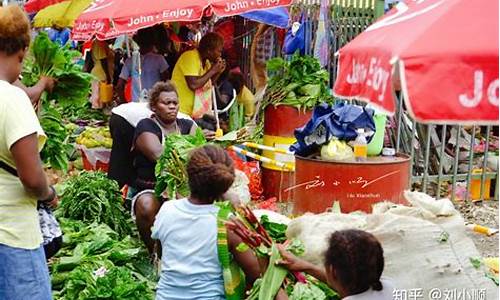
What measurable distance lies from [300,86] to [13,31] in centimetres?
530

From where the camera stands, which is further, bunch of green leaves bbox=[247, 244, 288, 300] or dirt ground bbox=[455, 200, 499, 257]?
dirt ground bbox=[455, 200, 499, 257]

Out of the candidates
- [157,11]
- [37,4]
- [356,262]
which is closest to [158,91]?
[157,11]

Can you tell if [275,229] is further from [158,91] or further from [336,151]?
[158,91]

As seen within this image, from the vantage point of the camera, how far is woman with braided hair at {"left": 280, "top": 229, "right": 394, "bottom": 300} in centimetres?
326

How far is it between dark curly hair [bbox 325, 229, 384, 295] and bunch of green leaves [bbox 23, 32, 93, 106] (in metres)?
2.22

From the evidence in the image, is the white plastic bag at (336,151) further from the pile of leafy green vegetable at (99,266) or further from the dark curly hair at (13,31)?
the dark curly hair at (13,31)

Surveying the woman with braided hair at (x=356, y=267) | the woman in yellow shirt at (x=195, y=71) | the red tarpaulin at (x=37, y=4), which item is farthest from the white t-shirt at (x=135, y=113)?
the red tarpaulin at (x=37, y=4)

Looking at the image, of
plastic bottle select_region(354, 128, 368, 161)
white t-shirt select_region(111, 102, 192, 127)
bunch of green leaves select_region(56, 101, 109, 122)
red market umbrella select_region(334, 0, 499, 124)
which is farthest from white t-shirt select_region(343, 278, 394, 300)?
bunch of green leaves select_region(56, 101, 109, 122)

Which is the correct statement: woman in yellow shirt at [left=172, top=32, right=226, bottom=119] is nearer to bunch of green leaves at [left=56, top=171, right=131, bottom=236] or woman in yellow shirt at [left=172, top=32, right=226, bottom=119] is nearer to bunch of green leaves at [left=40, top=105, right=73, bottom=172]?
bunch of green leaves at [left=56, top=171, right=131, bottom=236]

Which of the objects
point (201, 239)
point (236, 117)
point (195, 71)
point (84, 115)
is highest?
point (195, 71)

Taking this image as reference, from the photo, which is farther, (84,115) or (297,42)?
(84,115)

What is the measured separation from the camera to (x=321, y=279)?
3.74 m

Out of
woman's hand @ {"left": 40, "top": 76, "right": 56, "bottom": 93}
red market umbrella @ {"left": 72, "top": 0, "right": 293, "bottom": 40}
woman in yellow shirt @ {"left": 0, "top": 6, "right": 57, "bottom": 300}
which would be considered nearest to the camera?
woman in yellow shirt @ {"left": 0, "top": 6, "right": 57, "bottom": 300}

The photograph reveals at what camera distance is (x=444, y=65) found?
246cm
